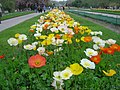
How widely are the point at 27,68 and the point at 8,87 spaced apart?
432 millimetres

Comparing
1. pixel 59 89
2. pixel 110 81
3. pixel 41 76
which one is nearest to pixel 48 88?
pixel 41 76

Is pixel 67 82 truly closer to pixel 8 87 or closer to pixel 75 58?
pixel 8 87

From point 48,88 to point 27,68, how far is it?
0.55 metres

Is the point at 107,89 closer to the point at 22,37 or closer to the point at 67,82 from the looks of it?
the point at 67,82

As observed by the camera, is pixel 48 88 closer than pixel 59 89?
No

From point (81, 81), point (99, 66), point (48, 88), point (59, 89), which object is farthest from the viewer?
point (99, 66)

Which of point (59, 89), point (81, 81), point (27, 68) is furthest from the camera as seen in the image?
point (27, 68)

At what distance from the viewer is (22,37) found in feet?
10.7

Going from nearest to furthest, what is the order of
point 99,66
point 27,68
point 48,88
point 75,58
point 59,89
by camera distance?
1. point 59,89
2. point 48,88
3. point 27,68
4. point 99,66
5. point 75,58

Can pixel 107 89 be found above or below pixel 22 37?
below

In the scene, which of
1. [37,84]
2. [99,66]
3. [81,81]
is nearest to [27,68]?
[37,84]

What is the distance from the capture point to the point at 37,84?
271 cm

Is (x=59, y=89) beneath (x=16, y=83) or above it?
above

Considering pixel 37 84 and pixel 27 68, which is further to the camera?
pixel 27 68
